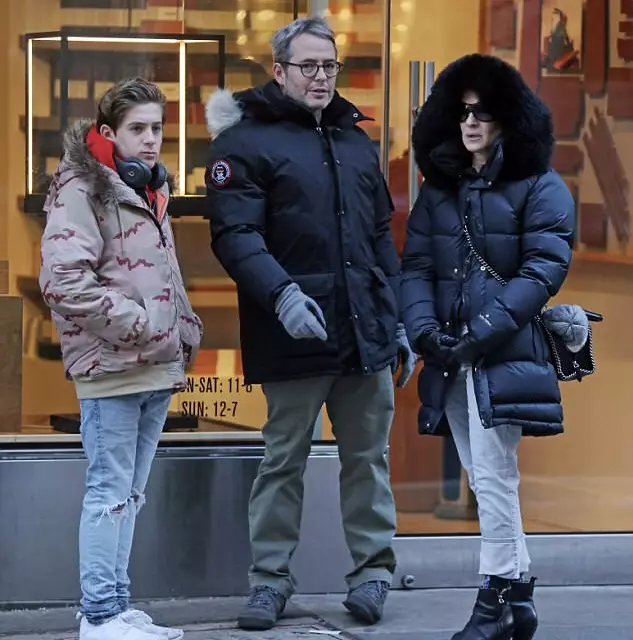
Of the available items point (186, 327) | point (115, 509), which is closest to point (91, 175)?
point (186, 327)

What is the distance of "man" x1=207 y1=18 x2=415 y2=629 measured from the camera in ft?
16.6

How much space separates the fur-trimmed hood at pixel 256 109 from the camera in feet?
16.9

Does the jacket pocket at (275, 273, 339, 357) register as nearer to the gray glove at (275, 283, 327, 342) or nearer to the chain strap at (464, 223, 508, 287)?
the gray glove at (275, 283, 327, 342)

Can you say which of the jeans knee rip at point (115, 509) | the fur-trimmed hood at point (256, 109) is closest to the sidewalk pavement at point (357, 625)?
the jeans knee rip at point (115, 509)

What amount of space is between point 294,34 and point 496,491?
1.74 m

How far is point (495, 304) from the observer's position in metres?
4.64

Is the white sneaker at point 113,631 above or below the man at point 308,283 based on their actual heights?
below

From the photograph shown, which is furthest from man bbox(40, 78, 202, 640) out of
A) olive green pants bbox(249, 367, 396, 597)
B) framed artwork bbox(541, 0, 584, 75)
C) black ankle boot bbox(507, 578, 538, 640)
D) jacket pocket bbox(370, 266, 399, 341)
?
framed artwork bbox(541, 0, 584, 75)

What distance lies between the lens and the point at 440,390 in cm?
485

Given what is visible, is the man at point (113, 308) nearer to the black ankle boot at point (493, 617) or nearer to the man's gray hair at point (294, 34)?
the man's gray hair at point (294, 34)

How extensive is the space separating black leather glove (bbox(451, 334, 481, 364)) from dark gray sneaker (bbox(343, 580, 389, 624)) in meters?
1.04

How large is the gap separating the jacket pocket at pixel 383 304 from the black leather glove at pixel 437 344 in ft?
1.23

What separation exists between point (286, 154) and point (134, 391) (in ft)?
3.34

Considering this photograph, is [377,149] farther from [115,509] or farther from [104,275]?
[115,509]
